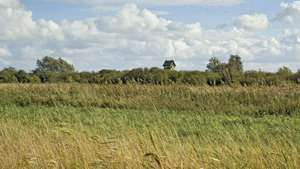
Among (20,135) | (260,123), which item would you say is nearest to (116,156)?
(20,135)

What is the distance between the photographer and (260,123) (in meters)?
14.9

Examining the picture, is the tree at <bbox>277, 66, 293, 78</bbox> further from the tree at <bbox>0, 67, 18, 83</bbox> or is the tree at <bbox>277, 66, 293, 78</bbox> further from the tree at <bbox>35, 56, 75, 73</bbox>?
the tree at <bbox>35, 56, 75, 73</bbox>

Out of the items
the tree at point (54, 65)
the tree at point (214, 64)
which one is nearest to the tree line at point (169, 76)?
the tree at point (214, 64)

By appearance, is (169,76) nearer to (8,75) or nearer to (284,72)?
(284,72)

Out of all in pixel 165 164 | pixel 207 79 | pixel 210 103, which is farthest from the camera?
pixel 207 79

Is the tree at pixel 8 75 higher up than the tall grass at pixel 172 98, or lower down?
higher up

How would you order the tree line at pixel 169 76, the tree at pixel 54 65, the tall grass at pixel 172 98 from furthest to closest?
1. the tree at pixel 54 65
2. the tree line at pixel 169 76
3. the tall grass at pixel 172 98

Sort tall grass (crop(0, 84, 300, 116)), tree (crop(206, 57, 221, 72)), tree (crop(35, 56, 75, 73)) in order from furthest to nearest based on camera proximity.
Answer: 1. tree (crop(35, 56, 75, 73))
2. tree (crop(206, 57, 221, 72))
3. tall grass (crop(0, 84, 300, 116))

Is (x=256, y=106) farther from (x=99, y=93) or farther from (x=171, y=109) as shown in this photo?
(x=99, y=93)

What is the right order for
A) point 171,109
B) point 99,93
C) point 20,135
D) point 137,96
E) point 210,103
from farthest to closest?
1. point 99,93
2. point 137,96
3. point 210,103
4. point 171,109
5. point 20,135

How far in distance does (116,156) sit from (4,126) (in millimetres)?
3510

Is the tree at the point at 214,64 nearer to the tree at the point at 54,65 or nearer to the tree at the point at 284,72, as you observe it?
the tree at the point at 284,72

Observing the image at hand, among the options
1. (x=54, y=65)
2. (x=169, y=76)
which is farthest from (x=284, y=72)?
(x=54, y=65)

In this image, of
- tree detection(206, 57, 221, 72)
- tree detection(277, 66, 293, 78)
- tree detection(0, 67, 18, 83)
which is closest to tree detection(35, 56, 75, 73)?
tree detection(0, 67, 18, 83)
